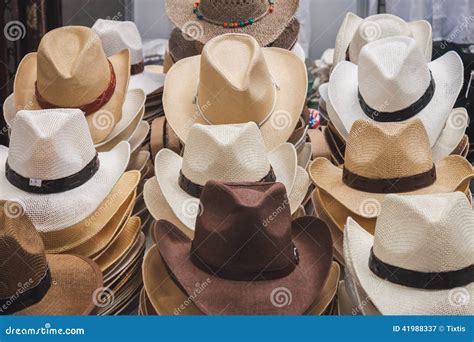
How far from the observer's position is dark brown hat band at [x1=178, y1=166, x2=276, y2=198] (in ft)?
7.10

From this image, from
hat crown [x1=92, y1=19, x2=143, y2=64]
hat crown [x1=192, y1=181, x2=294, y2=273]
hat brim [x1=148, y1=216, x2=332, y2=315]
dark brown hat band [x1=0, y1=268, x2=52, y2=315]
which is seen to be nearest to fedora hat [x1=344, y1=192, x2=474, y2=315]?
hat brim [x1=148, y1=216, x2=332, y2=315]

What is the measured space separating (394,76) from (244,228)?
99cm

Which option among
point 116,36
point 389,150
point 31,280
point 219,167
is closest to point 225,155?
point 219,167

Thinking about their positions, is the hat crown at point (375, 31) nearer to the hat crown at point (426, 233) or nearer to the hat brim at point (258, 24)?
the hat brim at point (258, 24)

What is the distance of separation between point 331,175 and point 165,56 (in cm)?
123

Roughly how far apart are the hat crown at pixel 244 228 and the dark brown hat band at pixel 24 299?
0.40 metres

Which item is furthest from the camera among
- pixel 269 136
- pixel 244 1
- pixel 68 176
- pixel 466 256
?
pixel 244 1

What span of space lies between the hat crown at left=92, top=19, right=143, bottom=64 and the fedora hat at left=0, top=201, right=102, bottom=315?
138 centimetres

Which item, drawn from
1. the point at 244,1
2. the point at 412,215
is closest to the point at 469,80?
the point at 244,1

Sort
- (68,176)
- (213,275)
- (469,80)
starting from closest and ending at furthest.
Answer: (213,275) → (68,176) → (469,80)

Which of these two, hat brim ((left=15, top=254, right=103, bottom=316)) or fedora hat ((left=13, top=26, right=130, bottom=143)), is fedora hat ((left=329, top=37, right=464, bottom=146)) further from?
Result: hat brim ((left=15, top=254, right=103, bottom=316))

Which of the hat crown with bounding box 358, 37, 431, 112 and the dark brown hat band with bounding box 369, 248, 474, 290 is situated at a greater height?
the hat crown with bounding box 358, 37, 431, 112

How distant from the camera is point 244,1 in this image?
2.90 metres

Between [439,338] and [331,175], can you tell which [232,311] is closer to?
[439,338]
